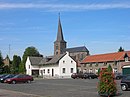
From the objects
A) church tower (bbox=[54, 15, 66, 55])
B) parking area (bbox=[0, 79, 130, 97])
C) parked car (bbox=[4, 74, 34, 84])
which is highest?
church tower (bbox=[54, 15, 66, 55])

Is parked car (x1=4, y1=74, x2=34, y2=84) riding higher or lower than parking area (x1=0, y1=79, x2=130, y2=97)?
higher

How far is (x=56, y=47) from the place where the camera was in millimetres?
140500

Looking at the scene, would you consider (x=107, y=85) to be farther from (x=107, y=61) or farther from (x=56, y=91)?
(x=107, y=61)

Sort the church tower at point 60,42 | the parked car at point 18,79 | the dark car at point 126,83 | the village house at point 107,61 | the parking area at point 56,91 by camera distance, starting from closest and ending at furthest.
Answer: the parking area at point 56,91 → the dark car at point 126,83 → the parked car at point 18,79 → the village house at point 107,61 → the church tower at point 60,42

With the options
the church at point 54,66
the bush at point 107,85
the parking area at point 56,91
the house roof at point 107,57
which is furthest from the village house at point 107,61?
the bush at point 107,85

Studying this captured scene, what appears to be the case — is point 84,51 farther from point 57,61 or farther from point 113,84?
point 113,84

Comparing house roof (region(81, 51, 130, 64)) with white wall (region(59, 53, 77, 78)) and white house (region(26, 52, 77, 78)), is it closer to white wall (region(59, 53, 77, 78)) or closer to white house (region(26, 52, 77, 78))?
white wall (region(59, 53, 77, 78))

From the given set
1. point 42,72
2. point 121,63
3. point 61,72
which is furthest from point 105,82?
point 42,72

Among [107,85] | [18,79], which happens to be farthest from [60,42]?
[107,85]

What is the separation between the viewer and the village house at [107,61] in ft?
278

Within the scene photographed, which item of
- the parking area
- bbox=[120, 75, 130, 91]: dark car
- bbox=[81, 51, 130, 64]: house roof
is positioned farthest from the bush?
bbox=[81, 51, 130, 64]: house roof

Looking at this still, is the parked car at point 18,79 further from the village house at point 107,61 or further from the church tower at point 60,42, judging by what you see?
the church tower at point 60,42

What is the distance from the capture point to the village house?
3340 inches

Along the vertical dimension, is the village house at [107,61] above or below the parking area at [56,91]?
above
